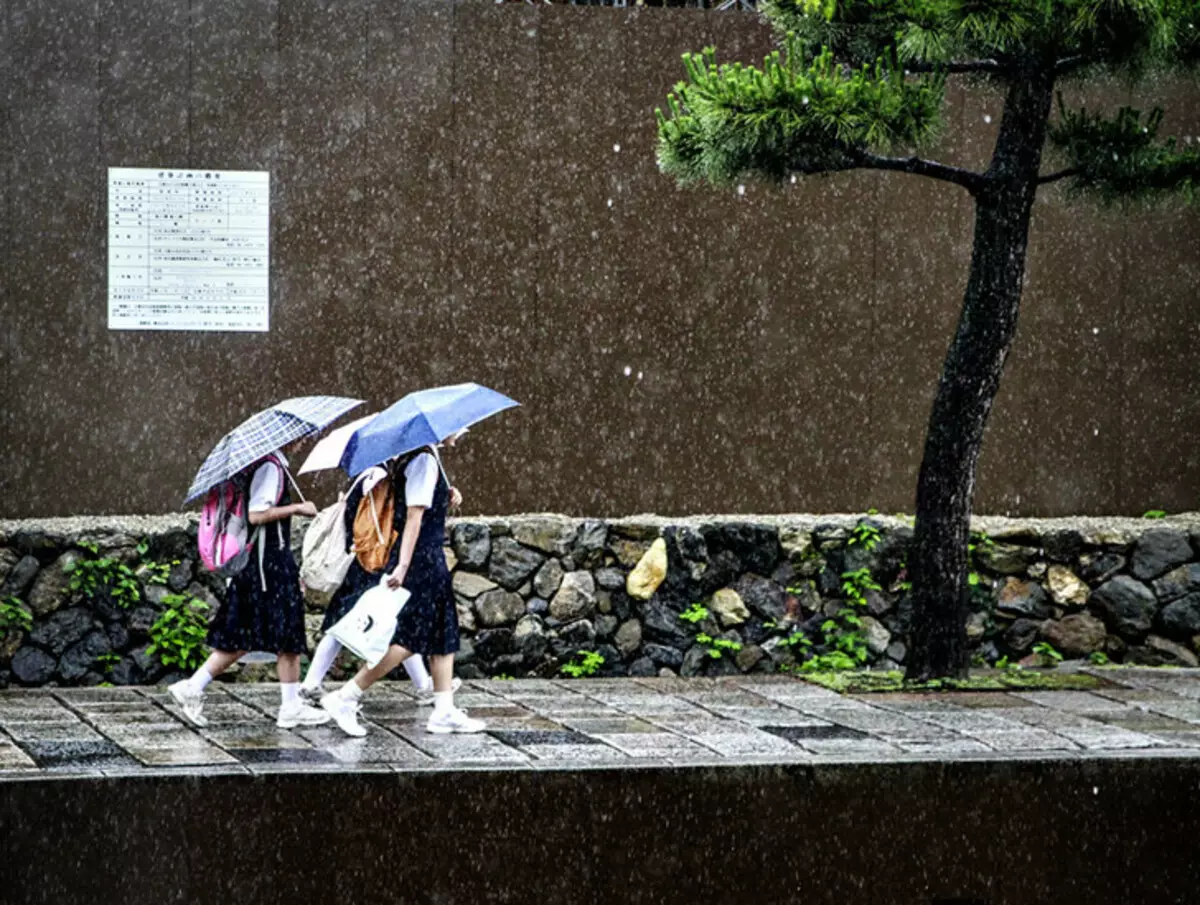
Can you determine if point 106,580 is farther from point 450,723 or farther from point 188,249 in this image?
point 450,723

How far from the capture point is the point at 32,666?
11.1 m

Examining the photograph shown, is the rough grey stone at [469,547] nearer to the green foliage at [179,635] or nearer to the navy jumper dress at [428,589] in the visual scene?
the green foliage at [179,635]

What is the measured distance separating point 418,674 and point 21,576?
8.55ft

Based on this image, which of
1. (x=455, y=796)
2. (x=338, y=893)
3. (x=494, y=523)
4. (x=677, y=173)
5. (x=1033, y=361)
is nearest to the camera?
(x=338, y=893)

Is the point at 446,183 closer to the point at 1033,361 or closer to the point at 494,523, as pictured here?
the point at 494,523

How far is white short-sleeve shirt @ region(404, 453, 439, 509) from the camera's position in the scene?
954cm

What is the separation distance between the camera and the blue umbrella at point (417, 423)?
934 cm

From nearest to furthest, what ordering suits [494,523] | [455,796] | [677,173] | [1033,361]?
1. [455,796]
2. [677,173]
3. [494,523]
4. [1033,361]

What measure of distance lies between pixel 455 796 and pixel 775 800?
1456 mm

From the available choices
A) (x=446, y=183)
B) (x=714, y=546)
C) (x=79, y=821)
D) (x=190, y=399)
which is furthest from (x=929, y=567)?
(x=79, y=821)

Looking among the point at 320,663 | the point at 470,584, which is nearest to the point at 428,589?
the point at 320,663

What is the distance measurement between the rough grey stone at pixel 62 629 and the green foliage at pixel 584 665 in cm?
294

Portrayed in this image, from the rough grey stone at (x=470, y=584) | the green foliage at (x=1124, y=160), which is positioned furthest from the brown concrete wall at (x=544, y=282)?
the green foliage at (x=1124, y=160)

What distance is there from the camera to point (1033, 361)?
41.6ft
